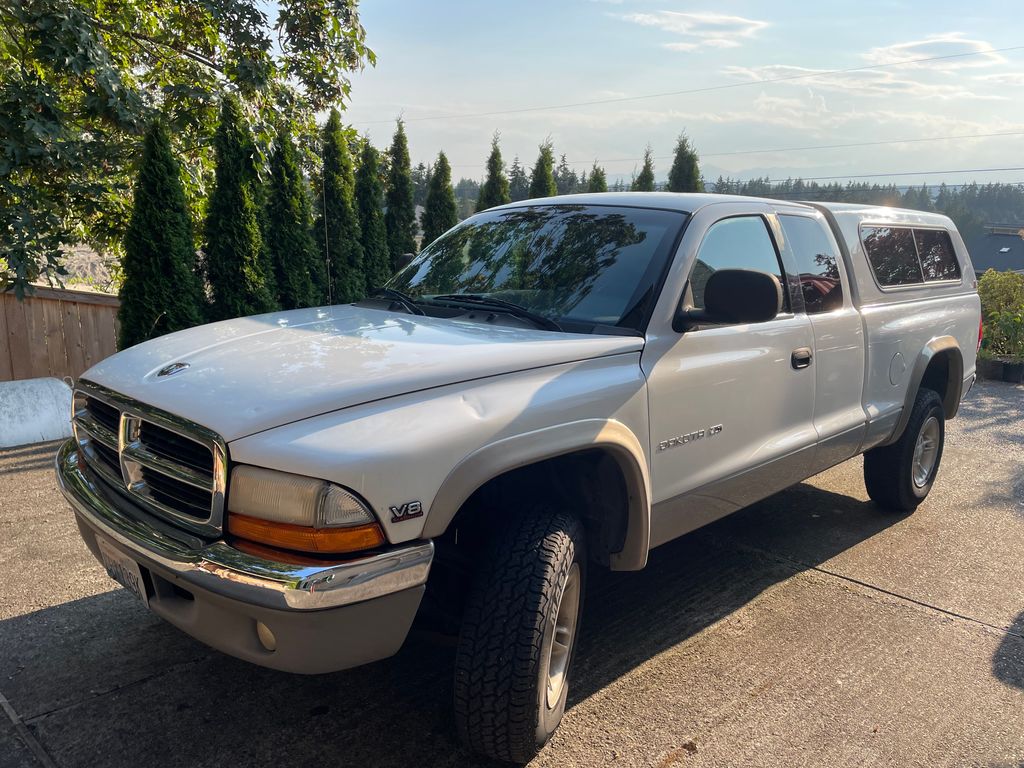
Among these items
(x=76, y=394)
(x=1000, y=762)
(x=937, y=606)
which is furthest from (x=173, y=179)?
(x=1000, y=762)

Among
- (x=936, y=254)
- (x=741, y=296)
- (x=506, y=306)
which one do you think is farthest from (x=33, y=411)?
(x=936, y=254)

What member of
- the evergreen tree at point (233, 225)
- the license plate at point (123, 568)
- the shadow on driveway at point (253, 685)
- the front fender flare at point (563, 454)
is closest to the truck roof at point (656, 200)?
the front fender flare at point (563, 454)

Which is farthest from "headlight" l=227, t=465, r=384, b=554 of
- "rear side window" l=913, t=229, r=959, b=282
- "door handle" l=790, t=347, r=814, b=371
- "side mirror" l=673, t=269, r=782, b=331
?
"rear side window" l=913, t=229, r=959, b=282

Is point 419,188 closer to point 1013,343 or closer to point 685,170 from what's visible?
point 685,170

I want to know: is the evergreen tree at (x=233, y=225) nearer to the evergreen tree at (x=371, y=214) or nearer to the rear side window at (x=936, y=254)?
the evergreen tree at (x=371, y=214)

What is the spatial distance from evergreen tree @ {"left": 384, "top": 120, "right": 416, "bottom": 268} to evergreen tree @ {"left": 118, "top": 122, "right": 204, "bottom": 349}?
202 inches

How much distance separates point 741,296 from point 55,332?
7.15 meters

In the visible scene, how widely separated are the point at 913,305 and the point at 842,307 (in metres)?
0.91

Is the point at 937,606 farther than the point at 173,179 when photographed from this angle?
No

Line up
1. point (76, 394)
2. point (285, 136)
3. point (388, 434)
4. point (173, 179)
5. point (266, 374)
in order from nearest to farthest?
1. point (388, 434)
2. point (266, 374)
3. point (76, 394)
4. point (173, 179)
5. point (285, 136)

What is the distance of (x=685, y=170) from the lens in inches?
629

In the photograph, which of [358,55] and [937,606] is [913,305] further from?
[358,55]

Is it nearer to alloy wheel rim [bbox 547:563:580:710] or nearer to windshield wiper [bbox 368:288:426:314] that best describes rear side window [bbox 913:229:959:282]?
windshield wiper [bbox 368:288:426:314]

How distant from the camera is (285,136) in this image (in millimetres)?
8922
